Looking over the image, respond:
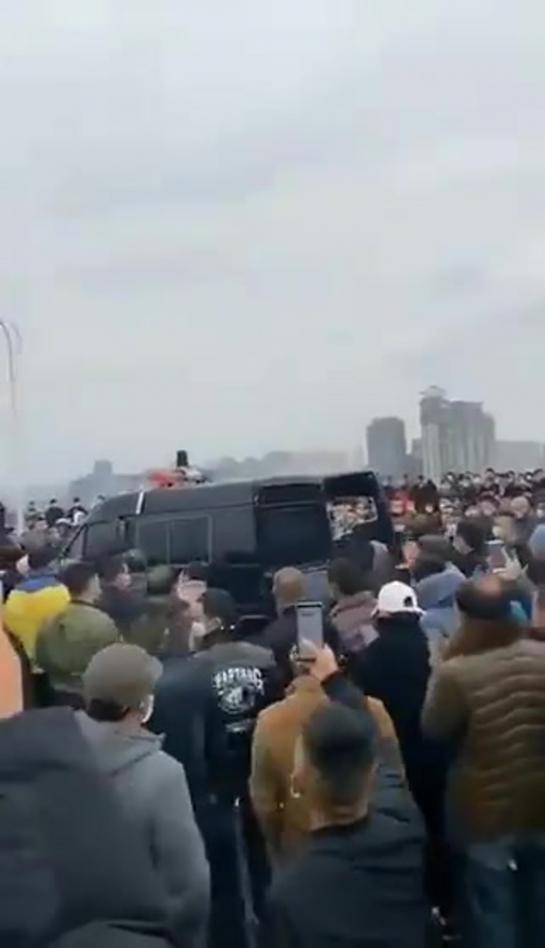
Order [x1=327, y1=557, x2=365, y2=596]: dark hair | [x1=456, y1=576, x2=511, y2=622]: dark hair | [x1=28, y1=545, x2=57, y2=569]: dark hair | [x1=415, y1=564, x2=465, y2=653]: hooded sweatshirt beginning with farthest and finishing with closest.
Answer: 1. [x1=28, y1=545, x2=57, y2=569]: dark hair
2. [x1=415, y1=564, x2=465, y2=653]: hooded sweatshirt
3. [x1=327, y1=557, x2=365, y2=596]: dark hair
4. [x1=456, y1=576, x2=511, y2=622]: dark hair

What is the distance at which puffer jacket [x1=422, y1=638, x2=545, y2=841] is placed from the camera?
598cm

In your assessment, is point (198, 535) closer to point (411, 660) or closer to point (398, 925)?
point (411, 660)

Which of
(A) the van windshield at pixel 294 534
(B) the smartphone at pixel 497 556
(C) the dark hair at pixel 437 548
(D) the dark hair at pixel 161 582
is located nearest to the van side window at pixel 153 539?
(A) the van windshield at pixel 294 534

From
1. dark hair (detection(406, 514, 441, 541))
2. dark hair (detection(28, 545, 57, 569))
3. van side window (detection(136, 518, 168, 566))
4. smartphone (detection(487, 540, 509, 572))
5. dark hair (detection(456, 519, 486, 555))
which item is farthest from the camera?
van side window (detection(136, 518, 168, 566))

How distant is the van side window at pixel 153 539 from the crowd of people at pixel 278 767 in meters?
5.84

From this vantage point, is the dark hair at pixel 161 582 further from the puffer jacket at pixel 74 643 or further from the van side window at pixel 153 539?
the van side window at pixel 153 539

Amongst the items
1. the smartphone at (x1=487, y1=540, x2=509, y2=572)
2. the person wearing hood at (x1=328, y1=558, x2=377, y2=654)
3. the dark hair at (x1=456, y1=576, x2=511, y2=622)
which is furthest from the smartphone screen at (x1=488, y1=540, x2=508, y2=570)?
the dark hair at (x1=456, y1=576, x2=511, y2=622)

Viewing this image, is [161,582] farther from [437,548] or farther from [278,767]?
[278,767]

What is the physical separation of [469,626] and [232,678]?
54.9 inches

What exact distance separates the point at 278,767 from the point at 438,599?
126 inches

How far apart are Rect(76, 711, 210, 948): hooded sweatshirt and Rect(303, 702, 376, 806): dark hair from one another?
0.45m

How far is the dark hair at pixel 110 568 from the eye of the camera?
998 cm

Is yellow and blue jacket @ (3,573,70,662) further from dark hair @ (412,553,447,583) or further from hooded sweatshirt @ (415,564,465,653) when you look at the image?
dark hair @ (412,553,447,583)

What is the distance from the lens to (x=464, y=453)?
2170 inches
